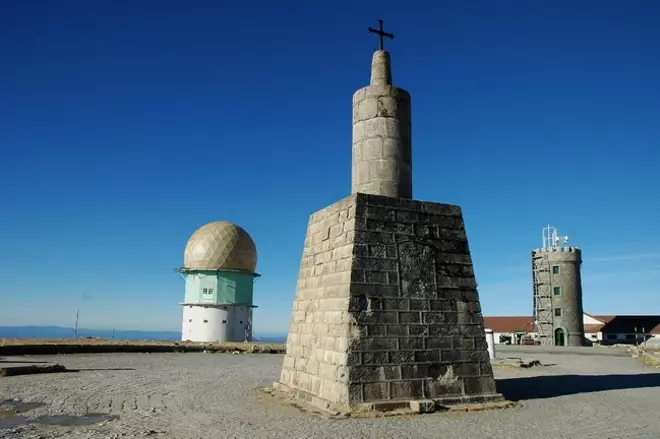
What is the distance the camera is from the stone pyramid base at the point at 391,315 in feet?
29.7

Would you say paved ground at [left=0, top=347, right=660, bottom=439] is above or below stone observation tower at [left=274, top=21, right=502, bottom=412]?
below

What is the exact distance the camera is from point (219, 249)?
34.3 meters

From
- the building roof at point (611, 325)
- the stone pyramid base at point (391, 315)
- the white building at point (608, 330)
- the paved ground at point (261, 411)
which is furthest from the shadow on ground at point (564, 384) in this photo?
the building roof at point (611, 325)

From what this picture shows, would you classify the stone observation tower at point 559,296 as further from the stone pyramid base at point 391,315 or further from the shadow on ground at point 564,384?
the stone pyramid base at point 391,315

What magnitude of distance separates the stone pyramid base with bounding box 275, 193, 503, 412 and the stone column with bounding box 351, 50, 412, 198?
587mm

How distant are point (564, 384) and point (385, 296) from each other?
7.13 m

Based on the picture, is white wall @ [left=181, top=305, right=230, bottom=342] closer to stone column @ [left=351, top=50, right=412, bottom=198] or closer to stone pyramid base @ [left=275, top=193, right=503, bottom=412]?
stone pyramid base @ [left=275, top=193, right=503, bottom=412]

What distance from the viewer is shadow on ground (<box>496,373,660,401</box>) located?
1167 cm

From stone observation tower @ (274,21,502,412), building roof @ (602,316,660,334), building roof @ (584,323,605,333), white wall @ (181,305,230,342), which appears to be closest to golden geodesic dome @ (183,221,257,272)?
white wall @ (181,305,230,342)

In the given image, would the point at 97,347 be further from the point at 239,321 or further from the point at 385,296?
the point at 385,296

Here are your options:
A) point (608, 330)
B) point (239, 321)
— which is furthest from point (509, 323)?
point (239, 321)

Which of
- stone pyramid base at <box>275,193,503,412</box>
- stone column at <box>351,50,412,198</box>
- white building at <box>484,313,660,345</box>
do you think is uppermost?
stone column at <box>351,50,412,198</box>

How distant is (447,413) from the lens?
8.98m

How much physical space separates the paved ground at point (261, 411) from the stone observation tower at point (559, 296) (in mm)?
29168
